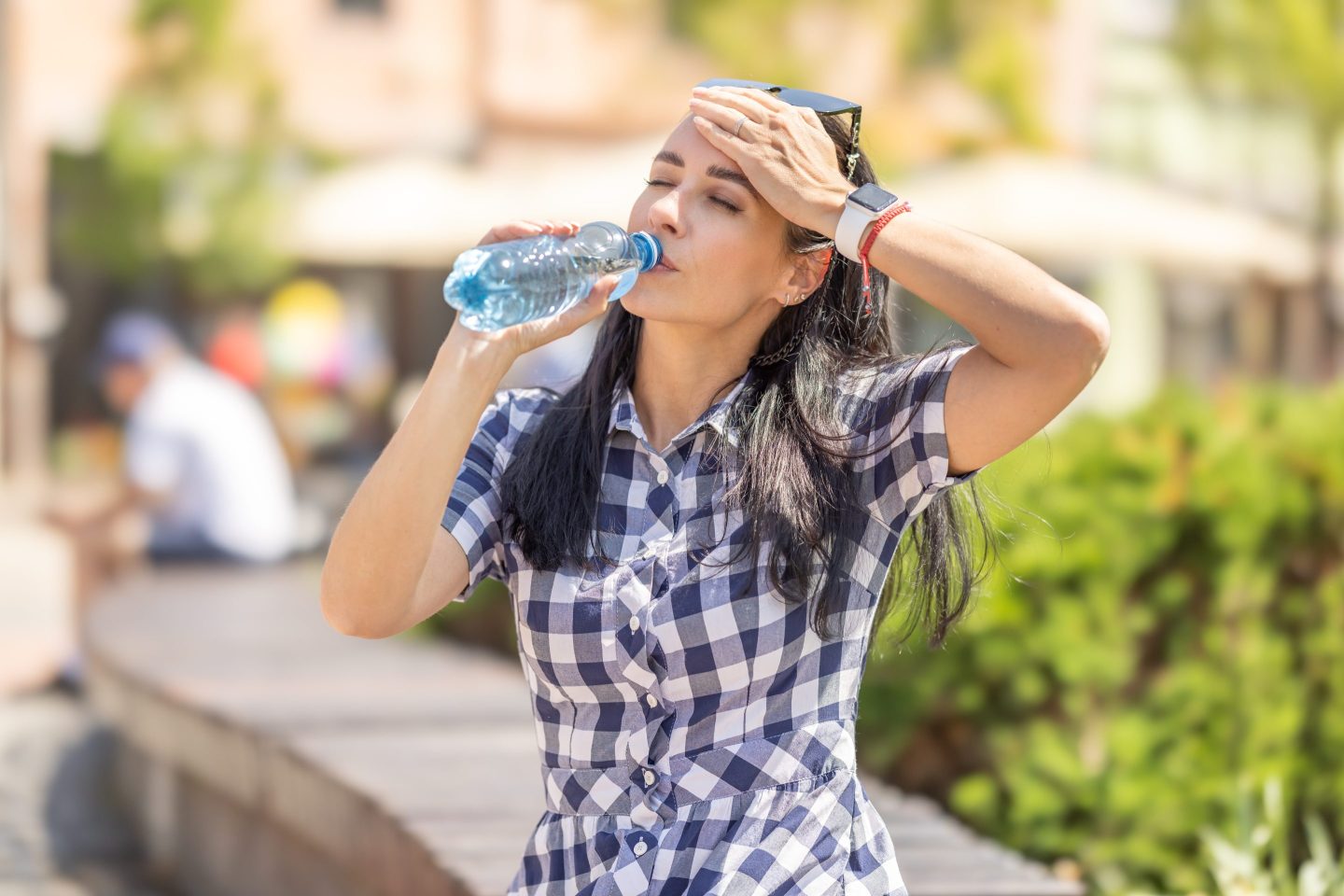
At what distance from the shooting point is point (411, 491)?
6.56 feet

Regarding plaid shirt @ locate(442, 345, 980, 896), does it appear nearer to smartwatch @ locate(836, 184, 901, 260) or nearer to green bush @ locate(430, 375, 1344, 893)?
smartwatch @ locate(836, 184, 901, 260)

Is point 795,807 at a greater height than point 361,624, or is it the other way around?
point 361,624

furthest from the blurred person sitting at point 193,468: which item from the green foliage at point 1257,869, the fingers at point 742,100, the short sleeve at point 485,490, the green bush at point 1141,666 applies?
the fingers at point 742,100

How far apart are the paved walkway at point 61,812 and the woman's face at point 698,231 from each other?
3.94m

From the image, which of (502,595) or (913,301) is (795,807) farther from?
(913,301)

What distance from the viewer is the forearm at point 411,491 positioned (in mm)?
1994

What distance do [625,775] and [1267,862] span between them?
8.93ft

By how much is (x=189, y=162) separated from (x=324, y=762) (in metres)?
14.1

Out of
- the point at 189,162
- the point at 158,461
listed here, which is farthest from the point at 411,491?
the point at 189,162

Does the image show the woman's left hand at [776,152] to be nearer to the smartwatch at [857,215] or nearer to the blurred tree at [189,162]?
the smartwatch at [857,215]

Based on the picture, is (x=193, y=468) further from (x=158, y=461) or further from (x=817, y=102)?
(x=817, y=102)

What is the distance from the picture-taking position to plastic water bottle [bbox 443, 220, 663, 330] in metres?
1.98

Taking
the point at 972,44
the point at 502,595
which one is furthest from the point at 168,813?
the point at 972,44

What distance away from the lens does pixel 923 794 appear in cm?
454
